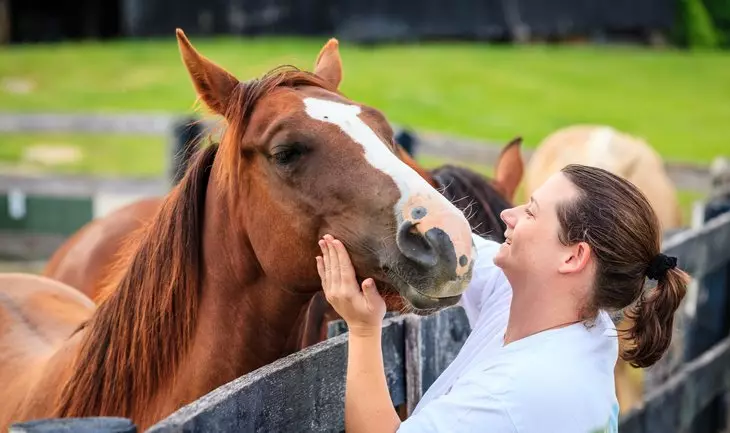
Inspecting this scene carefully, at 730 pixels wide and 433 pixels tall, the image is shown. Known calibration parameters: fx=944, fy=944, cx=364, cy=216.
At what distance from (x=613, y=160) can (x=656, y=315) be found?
4.58 metres

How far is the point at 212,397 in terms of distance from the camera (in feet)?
6.06

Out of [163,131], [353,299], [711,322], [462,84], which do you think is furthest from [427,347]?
[462,84]

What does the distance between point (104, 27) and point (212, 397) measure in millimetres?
23327

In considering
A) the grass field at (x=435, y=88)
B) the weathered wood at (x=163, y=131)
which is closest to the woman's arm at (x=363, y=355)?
the weathered wood at (x=163, y=131)

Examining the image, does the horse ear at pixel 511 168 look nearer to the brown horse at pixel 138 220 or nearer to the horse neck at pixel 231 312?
the brown horse at pixel 138 220

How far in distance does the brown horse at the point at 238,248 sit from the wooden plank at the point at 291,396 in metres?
0.25

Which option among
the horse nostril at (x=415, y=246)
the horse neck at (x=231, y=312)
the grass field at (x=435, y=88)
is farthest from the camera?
the grass field at (x=435, y=88)

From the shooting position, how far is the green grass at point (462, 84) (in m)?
16.6

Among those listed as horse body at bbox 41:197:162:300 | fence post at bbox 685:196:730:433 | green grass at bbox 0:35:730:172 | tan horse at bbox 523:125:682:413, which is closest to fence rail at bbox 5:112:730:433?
fence post at bbox 685:196:730:433

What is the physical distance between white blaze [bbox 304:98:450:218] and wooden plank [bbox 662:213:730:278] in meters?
2.13

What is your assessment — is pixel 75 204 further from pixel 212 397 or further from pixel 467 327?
pixel 212 397

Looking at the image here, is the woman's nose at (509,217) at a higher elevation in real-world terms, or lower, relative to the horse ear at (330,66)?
lower

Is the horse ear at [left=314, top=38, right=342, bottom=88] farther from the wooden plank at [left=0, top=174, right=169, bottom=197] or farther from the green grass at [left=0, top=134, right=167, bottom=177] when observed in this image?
the green grass at [left=0, top=134, right=167, bottom=177]

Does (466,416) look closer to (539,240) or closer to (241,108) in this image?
(539,240)
